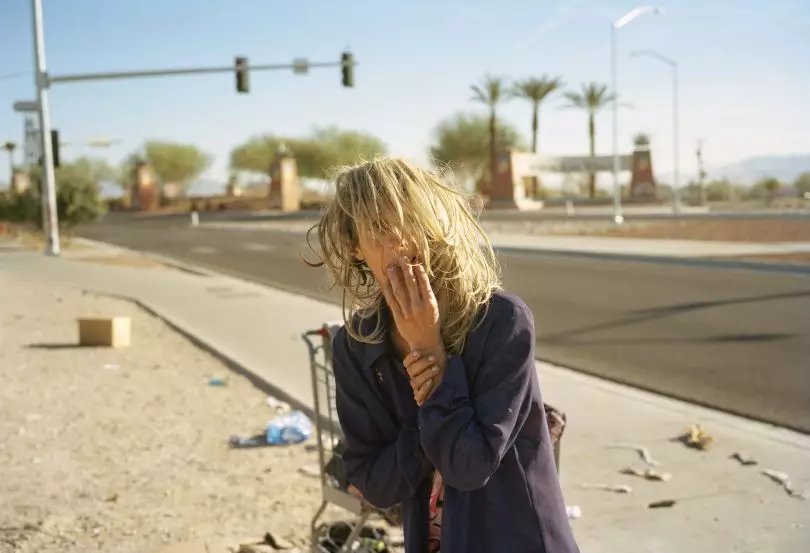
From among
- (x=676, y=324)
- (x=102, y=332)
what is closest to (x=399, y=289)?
(x=102, y=332)

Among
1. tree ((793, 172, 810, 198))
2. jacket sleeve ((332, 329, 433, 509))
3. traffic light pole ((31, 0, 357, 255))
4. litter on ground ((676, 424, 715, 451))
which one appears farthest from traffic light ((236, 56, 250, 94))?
tree ((793, 172, 810, 198))

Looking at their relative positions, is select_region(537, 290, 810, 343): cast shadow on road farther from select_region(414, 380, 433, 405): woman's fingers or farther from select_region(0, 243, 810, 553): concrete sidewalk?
select_region(414, 380, 433, 405): woman's fingers

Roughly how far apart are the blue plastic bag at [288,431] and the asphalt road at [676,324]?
1930mm

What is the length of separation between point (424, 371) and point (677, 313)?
11.3m

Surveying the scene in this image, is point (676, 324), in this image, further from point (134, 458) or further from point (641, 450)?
point (134, 458)

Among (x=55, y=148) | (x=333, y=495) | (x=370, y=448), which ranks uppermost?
(x=55, y=148)

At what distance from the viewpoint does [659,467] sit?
549cm

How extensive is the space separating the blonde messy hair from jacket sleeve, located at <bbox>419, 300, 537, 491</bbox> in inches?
3.3

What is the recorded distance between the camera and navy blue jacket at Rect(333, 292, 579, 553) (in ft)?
6.60

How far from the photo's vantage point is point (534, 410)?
2156 mm

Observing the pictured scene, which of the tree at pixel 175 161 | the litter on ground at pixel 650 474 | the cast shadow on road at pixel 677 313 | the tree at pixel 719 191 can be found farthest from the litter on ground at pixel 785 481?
the tree at pixel 175 161

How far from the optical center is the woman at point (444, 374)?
202 cm

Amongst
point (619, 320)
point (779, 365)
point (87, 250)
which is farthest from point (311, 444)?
point (87, 250)

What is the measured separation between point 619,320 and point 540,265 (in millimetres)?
9465
